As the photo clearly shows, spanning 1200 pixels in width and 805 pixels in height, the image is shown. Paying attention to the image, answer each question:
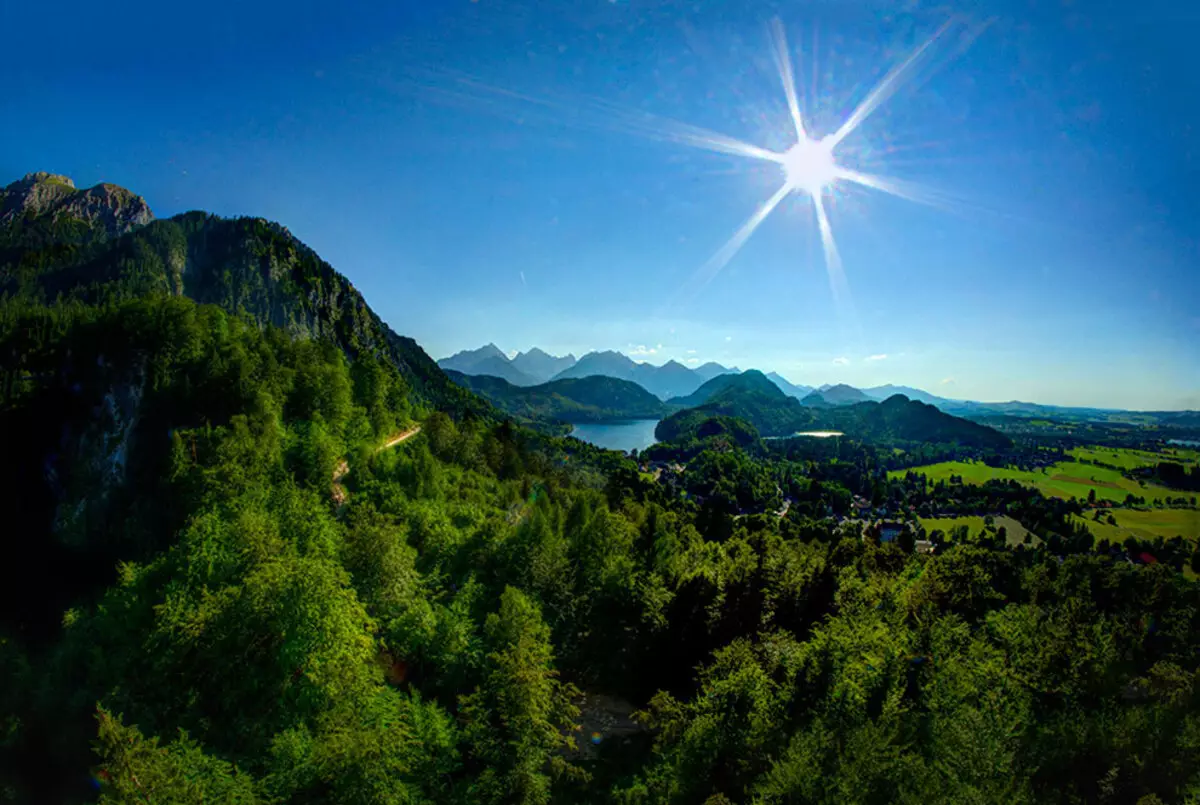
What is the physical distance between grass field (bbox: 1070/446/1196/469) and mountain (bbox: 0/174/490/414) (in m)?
208

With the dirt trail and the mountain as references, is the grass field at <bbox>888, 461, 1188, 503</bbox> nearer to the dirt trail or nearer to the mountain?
the dirt trail

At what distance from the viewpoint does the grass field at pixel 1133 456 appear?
145 meters

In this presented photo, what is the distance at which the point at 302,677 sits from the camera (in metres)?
20.1

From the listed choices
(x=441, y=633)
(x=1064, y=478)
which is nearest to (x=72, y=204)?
(x=441, y=633)

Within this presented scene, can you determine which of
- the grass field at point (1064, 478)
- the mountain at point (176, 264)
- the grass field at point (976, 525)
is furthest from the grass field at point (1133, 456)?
the mountain at point (176, 264)

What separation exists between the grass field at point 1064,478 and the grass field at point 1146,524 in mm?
16516

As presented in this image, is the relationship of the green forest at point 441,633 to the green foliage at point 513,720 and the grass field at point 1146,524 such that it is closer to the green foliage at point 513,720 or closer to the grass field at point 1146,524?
the green foliage at point 513,720

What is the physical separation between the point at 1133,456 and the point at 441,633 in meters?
238

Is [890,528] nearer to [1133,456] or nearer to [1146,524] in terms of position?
[1146,524]

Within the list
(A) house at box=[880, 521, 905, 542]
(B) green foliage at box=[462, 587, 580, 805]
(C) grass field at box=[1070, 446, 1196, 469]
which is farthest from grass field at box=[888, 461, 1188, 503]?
→ (B) green foliage at box=[462, 587, 580, 805]

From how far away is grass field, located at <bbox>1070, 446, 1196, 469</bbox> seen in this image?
14462 cm

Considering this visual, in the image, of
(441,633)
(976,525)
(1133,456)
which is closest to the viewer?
(441,633)

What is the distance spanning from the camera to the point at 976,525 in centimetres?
11225

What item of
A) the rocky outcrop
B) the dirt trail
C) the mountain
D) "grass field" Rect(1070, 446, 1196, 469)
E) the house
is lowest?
the house
